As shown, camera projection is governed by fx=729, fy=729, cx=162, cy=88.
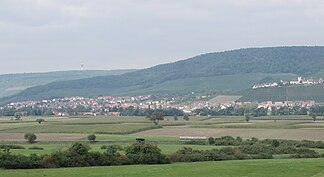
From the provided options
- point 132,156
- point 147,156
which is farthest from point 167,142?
point 147,156

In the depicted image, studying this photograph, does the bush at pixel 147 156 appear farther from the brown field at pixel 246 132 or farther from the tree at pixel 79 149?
the brown field at pixel 246 132

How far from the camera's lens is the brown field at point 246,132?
9006 centimetres

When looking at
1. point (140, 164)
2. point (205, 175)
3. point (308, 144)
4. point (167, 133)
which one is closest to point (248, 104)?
point (167, 133)

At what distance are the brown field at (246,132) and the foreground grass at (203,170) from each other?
30.8 meters

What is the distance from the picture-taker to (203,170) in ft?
174

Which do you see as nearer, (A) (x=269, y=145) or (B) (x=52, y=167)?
(B) (x=52, y=167)

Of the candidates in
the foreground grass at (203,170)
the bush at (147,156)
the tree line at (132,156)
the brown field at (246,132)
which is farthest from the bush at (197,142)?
the foreground grass at (203,170)

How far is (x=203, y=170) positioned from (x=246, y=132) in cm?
4605

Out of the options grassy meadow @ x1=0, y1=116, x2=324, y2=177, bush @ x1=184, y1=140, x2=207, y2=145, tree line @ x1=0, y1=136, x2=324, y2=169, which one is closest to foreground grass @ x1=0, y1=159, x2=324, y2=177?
grassy meadow @ x1=0, y1=116, x2=324, y2=177

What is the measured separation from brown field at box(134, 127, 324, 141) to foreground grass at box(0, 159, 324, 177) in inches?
1211

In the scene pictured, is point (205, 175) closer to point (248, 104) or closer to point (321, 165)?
point (321, 165)

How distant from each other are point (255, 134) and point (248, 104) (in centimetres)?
9810

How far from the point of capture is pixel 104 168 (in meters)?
56.4

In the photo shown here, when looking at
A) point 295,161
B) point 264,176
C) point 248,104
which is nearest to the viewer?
point 264,176
